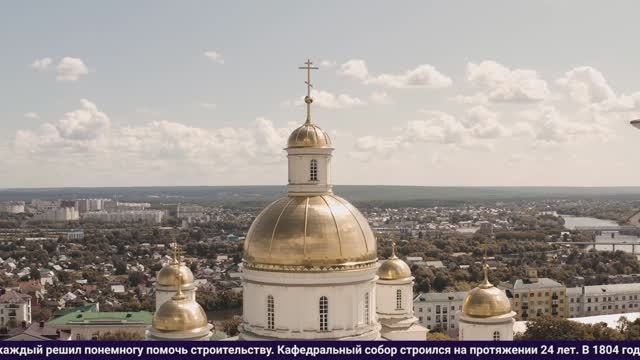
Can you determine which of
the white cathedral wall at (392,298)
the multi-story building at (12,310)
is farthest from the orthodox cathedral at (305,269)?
the multi-story building at (12,310)

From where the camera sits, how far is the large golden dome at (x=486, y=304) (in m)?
22.0

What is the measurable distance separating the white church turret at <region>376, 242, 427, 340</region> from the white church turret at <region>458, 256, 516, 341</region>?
2650 mm

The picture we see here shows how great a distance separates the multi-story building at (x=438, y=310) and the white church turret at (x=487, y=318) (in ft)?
94.8

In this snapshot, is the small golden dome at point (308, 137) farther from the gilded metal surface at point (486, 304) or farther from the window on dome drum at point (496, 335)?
the window on dome drum at point (496, 335)

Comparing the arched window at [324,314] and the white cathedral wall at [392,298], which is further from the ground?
the arched window at [324,314]

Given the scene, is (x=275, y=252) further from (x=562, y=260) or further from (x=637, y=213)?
(x=562, y=260)

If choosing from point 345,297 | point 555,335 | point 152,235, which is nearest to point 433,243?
point 152,235

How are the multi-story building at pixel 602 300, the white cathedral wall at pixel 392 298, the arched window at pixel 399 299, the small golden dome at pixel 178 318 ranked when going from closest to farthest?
the small golden dome at pixel 178 318 < the white cathedral wall at pixel 392 298 < the arched window at pixel 399 299 < the multi-story building at pixel 602 300

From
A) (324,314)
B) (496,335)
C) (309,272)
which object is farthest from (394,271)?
(309,272)

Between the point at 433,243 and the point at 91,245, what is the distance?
56448 millimetres

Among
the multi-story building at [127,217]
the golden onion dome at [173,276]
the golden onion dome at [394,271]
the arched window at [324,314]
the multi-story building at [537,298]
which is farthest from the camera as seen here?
the multi-story building at [127,217]

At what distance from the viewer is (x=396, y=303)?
82.1 ft

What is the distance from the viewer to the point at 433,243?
349ft

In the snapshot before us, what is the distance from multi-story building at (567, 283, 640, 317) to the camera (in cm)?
5653
